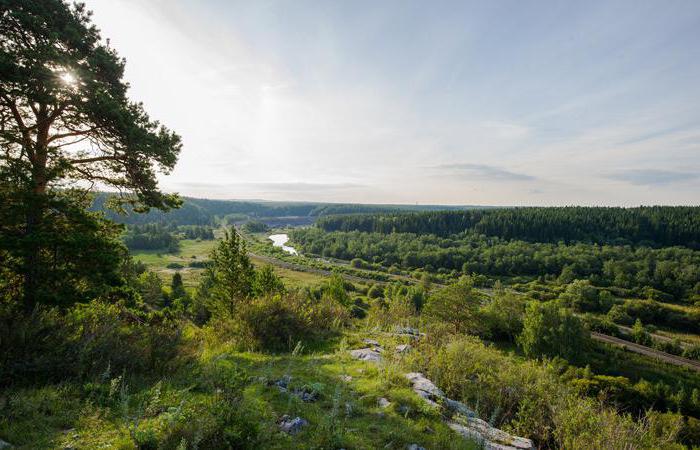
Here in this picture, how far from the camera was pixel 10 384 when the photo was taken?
5879 mm

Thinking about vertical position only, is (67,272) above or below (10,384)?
above

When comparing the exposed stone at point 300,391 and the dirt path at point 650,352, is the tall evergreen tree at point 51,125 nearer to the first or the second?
the exposed stone at point 300,391

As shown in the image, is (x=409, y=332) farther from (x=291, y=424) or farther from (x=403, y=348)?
(x=291, y=424)

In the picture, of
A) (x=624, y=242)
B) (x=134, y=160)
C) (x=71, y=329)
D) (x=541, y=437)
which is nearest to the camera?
(x=541, y=437)

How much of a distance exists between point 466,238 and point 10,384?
5338 inches

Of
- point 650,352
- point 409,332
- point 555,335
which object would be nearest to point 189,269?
point 555,335

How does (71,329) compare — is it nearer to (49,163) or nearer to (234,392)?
(234,392)

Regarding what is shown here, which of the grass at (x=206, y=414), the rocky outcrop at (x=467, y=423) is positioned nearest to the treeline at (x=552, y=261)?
the rocky outcrop at (x=467, y=423)

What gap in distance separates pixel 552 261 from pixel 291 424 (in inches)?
4449

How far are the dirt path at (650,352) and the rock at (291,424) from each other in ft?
203

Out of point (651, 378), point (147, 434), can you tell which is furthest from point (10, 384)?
point (651, 378)

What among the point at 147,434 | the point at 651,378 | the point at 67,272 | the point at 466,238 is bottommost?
the point at 651,378

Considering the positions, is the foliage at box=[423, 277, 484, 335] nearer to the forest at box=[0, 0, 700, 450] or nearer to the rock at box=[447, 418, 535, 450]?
the forest at box=[0, 0, 700, 450]

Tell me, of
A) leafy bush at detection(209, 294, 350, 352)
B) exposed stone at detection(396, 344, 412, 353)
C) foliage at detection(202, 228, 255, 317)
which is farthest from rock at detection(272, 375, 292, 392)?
foliage at detection(202, 228, 255, 317)
